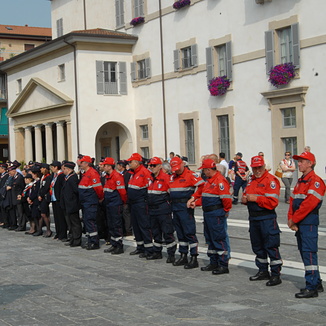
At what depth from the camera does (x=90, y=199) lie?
44.1ft

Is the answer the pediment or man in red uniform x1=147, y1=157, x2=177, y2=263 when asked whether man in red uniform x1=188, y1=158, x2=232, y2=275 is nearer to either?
A: man in red uniform x1=147, y1=157, x2=177, y2=263

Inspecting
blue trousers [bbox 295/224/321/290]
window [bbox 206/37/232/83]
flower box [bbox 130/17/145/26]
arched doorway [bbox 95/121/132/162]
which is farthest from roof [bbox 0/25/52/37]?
blue trousers [bbox 295/224/321/290]

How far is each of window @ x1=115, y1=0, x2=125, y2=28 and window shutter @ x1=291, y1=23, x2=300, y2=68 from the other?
13773 mm

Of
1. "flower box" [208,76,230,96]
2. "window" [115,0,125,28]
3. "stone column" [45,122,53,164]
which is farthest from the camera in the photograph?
"stone column" [45,122,53,164]

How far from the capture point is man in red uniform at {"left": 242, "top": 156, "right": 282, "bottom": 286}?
8.95m

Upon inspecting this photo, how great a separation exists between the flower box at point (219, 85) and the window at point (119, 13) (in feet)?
30.6

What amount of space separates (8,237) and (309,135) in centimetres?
1278

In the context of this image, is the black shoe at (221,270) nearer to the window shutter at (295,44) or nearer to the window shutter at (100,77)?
the window shutter at (295,44)

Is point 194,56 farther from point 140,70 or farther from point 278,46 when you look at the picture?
point 278,46

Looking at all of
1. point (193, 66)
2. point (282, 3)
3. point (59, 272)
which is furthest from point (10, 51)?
point (59, 272)

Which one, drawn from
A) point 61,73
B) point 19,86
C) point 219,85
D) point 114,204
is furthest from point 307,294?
point 19,86

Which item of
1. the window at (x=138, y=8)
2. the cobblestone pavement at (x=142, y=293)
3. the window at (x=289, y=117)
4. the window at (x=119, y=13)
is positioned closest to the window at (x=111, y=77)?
the window at (x=119, y=13)

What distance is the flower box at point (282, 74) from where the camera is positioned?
2505cm

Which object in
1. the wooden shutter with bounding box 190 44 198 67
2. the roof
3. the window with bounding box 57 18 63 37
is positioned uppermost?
the roof
